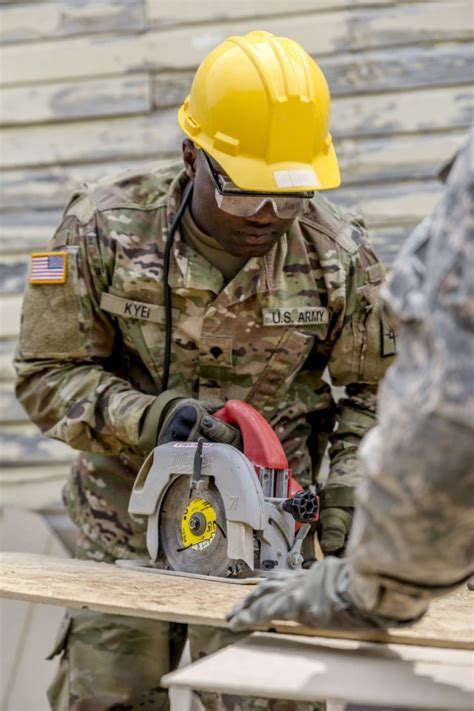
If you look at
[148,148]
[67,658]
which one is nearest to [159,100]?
[148,148]

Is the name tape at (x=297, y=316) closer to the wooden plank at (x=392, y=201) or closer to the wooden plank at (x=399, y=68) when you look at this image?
the wooden plank at (x=392, y=201)

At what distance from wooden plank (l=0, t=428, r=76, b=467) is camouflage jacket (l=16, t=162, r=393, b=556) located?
1.86m

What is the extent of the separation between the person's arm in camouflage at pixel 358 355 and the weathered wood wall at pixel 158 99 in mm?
1461

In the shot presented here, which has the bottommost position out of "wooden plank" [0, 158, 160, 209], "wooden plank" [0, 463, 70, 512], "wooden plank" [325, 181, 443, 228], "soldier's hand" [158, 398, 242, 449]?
"wooden plank" [0, 463, 70, 512]

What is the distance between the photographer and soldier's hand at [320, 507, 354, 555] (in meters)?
3.54

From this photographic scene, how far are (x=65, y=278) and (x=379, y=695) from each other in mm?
2064

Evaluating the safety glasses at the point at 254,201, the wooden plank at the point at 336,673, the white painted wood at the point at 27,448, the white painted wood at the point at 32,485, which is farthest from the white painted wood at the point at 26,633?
the wooden plank at the point at 336,673

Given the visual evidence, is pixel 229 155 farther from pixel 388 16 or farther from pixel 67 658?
pixel 388 16

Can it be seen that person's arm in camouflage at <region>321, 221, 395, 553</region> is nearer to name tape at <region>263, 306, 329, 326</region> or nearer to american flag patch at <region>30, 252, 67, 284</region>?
name tape at <region>263, 306, 329, 326</region>

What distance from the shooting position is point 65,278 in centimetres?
373

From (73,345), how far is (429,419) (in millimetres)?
2115

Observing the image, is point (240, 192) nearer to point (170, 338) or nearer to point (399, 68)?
point (170, 338)

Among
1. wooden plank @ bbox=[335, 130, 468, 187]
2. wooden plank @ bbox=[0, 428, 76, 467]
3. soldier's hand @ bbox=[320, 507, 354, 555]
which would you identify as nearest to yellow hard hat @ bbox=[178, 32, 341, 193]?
Answer: soldier's hand @ bbox=[320, 507, 354, 555]

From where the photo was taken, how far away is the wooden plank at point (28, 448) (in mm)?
5711
